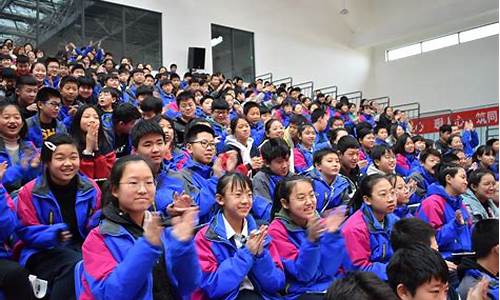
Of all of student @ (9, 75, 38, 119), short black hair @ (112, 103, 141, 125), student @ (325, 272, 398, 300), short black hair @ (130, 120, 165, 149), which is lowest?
student @ (325, 272, 398, 300)

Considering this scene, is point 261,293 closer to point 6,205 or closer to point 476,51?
point 6,205

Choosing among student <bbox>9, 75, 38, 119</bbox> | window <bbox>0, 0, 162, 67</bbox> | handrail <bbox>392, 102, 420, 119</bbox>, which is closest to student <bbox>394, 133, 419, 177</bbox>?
student <bbox>9, 75, 38, 119</bbox>

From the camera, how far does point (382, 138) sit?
18.4ft

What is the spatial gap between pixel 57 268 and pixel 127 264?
0.65 metres

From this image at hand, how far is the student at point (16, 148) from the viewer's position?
8.25 feet

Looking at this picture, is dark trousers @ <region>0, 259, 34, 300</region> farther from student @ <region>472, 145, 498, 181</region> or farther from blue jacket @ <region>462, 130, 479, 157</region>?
blue jacket @ <region>462, 130, 479, 157</region>

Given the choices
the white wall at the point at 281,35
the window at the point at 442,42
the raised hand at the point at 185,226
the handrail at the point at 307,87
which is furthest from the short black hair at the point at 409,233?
the handrail at the point at 307,87

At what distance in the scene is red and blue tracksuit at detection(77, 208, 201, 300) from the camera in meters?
1.37

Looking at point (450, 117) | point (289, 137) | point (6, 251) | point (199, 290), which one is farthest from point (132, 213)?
point (450, 117)

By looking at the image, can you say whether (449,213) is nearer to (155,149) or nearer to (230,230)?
(230,230)

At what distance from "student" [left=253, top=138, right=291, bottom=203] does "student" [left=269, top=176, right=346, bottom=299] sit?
58cm

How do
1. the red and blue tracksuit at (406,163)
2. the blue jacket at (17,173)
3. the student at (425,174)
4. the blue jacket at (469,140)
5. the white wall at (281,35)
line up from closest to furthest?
the blue jacket at (17,173), the student at (425,174), the red and blue tracksuit at (406,163), the blue jacket at (469,140), the white wall at (281,35)

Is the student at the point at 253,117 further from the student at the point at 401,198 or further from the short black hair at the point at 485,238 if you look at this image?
the short black hair at the point at 485,238

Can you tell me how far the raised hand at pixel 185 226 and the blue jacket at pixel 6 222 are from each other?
775mm
